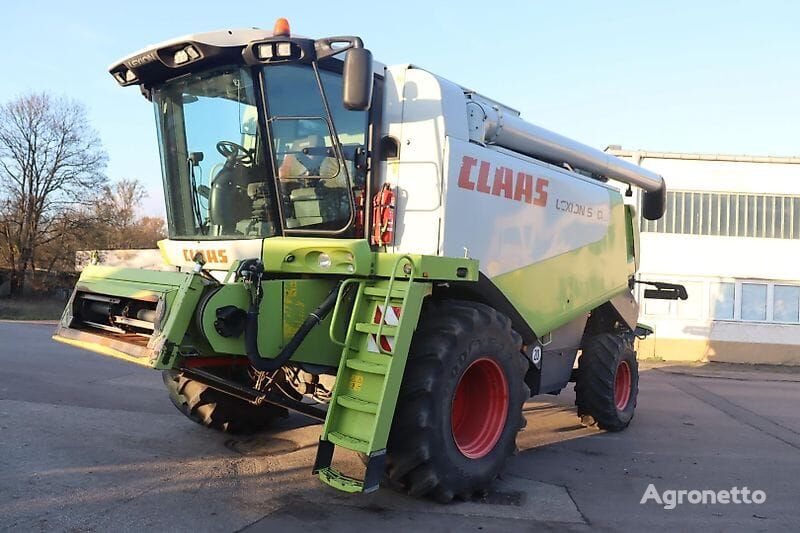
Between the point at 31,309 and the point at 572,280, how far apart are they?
31.7 metres

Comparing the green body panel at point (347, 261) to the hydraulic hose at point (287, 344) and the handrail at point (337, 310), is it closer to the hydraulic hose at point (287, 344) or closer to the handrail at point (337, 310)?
the handrail at point (337, 310)

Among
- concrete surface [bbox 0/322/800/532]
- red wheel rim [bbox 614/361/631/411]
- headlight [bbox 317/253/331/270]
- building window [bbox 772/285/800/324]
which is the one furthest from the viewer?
building window [bbox 772/285/800/324]

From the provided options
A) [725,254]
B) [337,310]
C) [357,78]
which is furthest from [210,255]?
[725,254]

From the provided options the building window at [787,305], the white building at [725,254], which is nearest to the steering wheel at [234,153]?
the white building at [725,254]

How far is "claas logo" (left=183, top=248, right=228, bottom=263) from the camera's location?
5102mm

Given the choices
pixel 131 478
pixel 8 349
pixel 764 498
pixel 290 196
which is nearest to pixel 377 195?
pixel 290 196

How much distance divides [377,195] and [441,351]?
4.48ft

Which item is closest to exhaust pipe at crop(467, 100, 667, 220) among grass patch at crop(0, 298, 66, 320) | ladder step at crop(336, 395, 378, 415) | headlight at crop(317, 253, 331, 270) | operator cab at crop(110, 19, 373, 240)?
operator cab at crop(110, 19, 373, 240)

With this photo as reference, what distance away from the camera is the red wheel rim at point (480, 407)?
489cm

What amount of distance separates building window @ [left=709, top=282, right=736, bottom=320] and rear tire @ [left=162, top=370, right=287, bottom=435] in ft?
57.4

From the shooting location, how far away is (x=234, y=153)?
203 inches

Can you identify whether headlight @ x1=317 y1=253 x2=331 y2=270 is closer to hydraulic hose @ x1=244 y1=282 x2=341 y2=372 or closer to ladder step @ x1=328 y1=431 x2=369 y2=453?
hydraulic hose @ x1=244 y1=282 x2=341 y2=372

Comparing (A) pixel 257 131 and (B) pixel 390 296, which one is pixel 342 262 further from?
(A) pixel 257 131

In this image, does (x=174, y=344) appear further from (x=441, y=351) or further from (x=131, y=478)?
(x=441, y=351)
